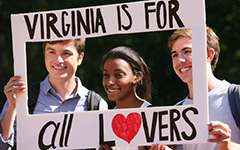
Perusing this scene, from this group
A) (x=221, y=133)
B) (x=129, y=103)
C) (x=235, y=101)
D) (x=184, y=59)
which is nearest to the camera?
(x=221, y=133)

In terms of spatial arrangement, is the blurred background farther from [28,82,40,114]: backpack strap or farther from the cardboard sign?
the cardboard sign

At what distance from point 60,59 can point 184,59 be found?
0.81 metres

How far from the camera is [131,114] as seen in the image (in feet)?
9.80

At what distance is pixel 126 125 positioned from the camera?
2.98 metres

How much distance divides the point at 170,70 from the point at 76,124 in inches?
167

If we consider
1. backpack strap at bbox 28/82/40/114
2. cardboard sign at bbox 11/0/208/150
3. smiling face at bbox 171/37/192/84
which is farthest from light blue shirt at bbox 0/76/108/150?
smiling face at bbox 171/37/192/84

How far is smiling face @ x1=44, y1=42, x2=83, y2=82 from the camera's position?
321 cm

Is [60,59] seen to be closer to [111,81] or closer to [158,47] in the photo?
[111,81]

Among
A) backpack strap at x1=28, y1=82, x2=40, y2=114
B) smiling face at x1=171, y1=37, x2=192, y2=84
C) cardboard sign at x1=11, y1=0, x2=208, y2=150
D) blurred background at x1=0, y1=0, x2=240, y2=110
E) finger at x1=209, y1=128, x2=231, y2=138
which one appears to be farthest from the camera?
blurred background at x1=0, y1=0, x2=240, y2=110

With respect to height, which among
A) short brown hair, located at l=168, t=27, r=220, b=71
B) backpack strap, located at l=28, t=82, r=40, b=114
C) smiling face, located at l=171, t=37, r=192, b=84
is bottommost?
backpack strap, located at l=28, t=82, r=40, b=114

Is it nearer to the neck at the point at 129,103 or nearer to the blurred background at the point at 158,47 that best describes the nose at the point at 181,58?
the neck at the point at 129,103

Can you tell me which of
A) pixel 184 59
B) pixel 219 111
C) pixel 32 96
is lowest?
pixel 219 111

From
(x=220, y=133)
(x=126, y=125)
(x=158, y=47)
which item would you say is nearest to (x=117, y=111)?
(x=126, y=125)

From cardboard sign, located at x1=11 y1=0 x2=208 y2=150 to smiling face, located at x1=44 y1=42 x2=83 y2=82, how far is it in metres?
0.14
